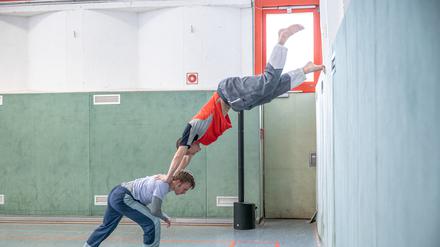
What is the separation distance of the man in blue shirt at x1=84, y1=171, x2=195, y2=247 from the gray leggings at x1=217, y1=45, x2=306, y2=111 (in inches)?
38.0

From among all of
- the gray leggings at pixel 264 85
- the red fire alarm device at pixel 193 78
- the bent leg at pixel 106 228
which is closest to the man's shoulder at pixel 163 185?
the bent leg at pixel 106 228

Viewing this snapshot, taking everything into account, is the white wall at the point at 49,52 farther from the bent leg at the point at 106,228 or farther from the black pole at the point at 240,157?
the bent leg at the point at 106,228

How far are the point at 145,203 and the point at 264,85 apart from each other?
1861 millimetres

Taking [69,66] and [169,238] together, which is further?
[69,66]

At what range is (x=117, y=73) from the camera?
9055mm

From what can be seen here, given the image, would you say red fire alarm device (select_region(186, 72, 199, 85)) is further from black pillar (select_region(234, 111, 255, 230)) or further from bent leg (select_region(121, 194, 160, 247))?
bent leg (select_region(121, 194, 160, 247))

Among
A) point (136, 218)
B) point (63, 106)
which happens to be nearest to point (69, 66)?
point (63, 106)

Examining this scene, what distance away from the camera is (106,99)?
885 centimetres

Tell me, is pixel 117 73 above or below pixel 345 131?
above

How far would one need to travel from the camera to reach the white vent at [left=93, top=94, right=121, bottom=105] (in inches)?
347

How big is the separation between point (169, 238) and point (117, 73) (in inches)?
126

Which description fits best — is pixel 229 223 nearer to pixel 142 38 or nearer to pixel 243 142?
pixel 243 142

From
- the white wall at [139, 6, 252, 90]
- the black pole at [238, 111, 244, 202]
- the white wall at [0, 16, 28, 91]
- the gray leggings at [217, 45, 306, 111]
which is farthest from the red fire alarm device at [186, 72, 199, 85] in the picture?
the gray leggings at [217, 45, 306, 111]

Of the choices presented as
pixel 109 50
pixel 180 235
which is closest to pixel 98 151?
pixel 109 50
